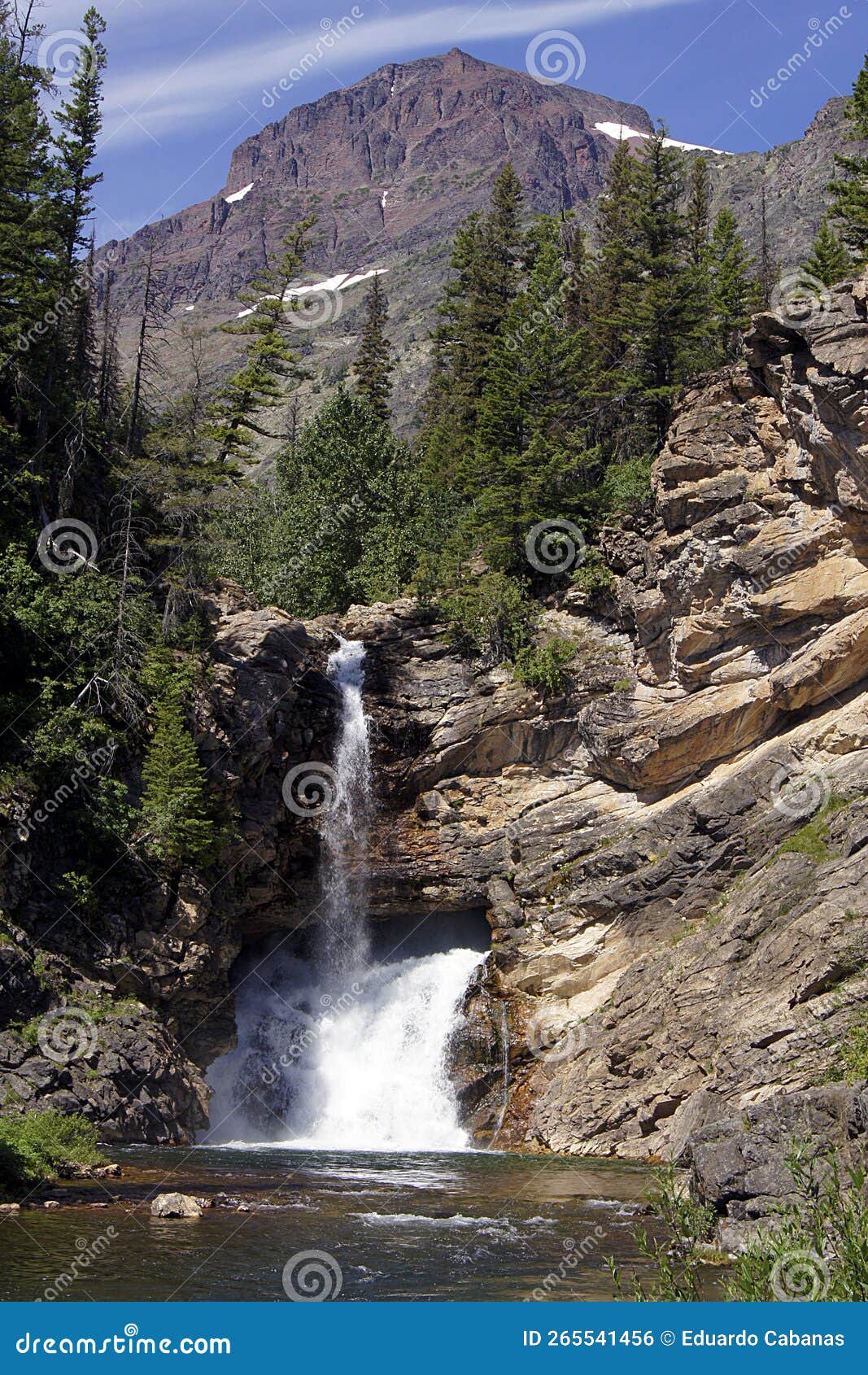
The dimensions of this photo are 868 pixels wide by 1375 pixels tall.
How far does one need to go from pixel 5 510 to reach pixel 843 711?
25.8 meters

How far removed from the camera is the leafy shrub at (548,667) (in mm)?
38906

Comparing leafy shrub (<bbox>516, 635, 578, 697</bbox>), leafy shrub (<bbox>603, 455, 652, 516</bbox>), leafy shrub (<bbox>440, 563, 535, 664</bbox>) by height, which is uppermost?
leafy shrub (<bbox>603, 455, 652, 516</bbox>)

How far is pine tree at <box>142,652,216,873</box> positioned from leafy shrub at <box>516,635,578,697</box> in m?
11.7

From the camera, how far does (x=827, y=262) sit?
158 ft

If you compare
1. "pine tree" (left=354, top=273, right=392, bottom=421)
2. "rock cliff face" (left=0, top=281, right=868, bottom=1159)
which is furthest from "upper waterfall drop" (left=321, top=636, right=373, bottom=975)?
"pine tree" (left=354, top=273, right=392, bottom=421)

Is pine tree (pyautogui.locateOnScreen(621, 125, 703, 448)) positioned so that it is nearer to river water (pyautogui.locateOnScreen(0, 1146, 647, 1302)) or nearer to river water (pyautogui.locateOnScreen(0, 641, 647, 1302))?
river water (pyautogui.locateOnScreen(0, 641, 647, 1302))

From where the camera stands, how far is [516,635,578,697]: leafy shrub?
38.9 meters

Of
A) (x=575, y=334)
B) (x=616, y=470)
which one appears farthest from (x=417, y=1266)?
(x=575, y=334)

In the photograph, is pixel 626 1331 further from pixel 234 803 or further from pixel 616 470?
pixel 616 470

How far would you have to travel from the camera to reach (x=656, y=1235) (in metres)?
18.8

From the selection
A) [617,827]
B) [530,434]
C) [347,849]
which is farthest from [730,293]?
[347,849]

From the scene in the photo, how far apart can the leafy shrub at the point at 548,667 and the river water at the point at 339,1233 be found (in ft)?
54.3

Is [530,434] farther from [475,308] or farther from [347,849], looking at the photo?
[347,849]

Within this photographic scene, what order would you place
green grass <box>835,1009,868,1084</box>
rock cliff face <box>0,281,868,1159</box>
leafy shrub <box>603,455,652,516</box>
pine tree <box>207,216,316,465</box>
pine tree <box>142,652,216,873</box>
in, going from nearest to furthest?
green grass <box>835,1009,868,1084</box>, rock cliff face <box>0,281,868,1159</box>, pine tree <box>142,652,216,873</box>, leafy shrub <box>603,455,652,516</box>, pine tree <box>207,216,316,465</box>
